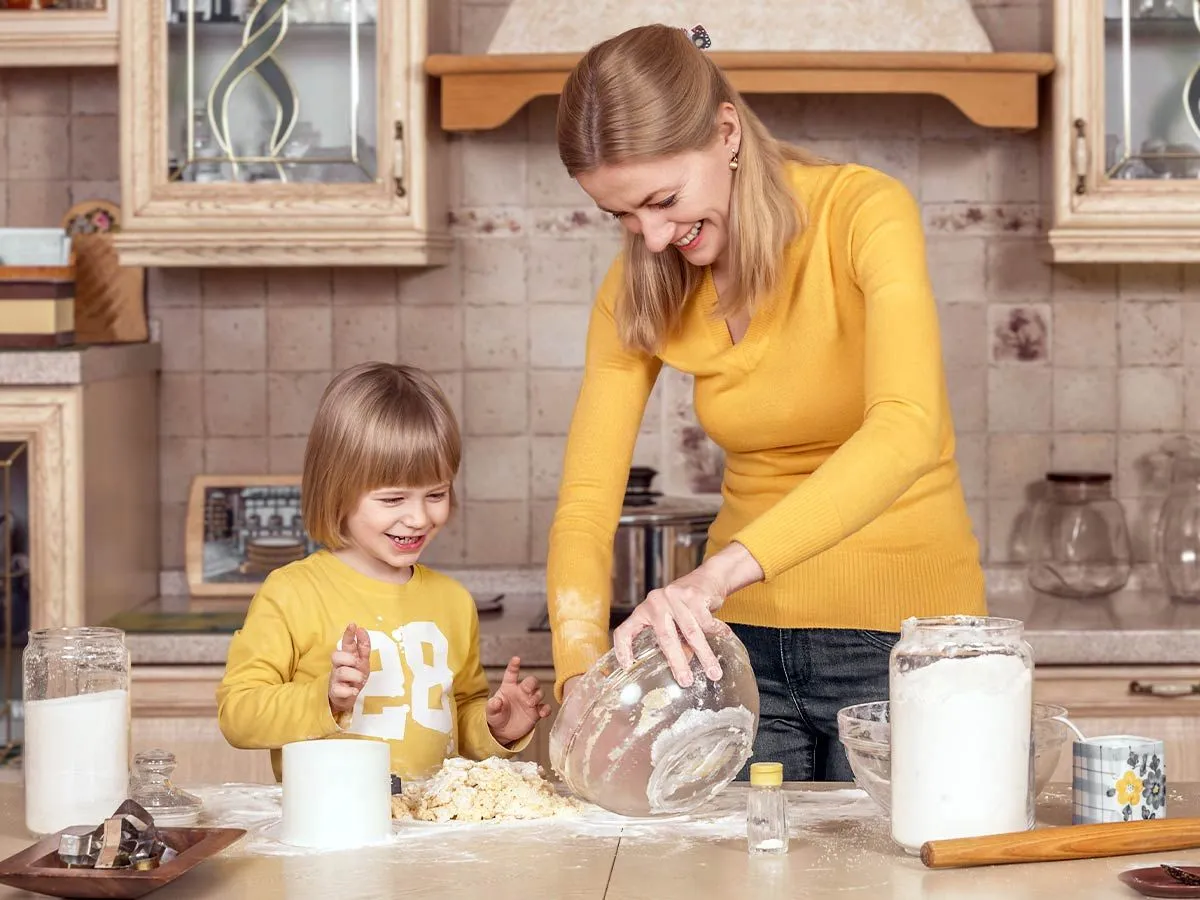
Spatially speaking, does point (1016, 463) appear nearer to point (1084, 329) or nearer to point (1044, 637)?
point (1084, 329)

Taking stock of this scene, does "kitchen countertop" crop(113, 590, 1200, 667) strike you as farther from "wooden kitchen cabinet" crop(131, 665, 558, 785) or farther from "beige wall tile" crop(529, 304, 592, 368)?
"beige wall tile" crop(529, 304, 592, 368)

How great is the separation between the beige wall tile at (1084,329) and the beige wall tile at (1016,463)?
16 centimetres

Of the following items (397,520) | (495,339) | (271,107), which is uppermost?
(271,107)

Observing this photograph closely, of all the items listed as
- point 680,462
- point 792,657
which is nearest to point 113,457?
point 680,462

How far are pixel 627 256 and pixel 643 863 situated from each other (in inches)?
29.2

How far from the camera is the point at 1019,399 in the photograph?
9.50ft

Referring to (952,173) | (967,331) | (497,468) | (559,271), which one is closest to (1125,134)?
(952,173)

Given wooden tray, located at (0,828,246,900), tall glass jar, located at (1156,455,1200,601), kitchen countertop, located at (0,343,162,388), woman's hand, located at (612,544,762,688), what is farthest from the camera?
tall glass jar, located at (1156,455,1200,601)

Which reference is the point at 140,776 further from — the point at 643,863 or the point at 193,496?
the point at 193,496

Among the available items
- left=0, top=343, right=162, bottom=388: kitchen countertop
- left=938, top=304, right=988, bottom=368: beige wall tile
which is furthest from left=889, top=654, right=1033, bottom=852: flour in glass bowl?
left=938, top=304, right=988, bottom=368: beige wall tile

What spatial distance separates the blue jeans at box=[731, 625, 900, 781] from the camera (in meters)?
1.71

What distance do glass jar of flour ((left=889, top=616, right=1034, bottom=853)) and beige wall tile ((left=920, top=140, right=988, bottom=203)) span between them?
1755mm

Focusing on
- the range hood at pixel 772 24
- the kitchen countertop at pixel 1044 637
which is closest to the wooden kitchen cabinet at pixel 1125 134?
the range hood at pixel 772 24

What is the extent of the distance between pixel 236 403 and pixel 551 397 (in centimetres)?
58
